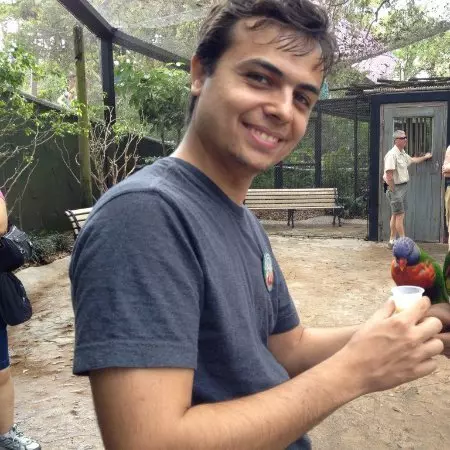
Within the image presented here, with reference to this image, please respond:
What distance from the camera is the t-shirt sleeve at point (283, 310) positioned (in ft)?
3.98

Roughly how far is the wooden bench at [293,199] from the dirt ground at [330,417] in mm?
3837

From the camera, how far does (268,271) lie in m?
1.07

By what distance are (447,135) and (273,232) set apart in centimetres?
345

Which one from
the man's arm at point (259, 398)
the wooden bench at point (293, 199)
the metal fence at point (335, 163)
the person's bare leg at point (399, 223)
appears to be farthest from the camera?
the metal fence at point (335, 163)

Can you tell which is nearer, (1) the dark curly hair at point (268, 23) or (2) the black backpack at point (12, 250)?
(1) the dark curly hair at point (268, 23)

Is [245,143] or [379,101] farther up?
[379,101]

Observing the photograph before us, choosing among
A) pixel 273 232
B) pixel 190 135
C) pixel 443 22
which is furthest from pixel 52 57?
pixel 190 135

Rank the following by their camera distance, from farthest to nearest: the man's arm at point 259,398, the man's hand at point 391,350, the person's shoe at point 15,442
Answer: the person's shoe at point 15,442 < the man's hand at point 391,350 < the man's arm at point 259,398

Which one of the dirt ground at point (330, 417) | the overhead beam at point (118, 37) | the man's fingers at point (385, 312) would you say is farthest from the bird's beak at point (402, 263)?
the overhead beam at point (118, 37)

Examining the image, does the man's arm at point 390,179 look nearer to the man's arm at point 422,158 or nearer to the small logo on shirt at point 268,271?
the man's arm at point 422,158

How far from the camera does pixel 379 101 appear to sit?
308 inches

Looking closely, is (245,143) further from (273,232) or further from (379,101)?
(273,232)

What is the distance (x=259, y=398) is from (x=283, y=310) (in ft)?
1.50

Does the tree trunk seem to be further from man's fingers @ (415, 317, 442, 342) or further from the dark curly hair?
man's fingers @ (415, 317, 442, 342)
